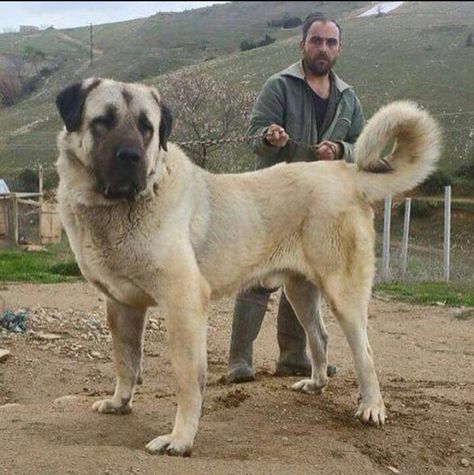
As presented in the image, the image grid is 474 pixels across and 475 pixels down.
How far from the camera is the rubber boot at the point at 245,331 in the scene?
5.70 meters

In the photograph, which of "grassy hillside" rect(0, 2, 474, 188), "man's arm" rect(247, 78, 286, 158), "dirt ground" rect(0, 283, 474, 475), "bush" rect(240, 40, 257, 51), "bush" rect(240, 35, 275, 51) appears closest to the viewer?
"dirt ground" rect(0, 283, 474, 475)

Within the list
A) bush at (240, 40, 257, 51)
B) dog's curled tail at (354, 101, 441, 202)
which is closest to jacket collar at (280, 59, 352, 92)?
dog's curled tail at (354, 101, 441, 202)

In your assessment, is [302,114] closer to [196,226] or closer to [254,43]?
[196,226]

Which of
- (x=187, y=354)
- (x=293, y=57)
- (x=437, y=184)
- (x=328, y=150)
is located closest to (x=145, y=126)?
(x=187, y=354)

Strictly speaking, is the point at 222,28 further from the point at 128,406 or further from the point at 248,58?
the point at 128,406

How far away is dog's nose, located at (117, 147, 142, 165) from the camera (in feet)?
12.0

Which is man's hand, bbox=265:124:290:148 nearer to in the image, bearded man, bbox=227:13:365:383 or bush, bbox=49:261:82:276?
bearded man, bbox=227:13:365:383

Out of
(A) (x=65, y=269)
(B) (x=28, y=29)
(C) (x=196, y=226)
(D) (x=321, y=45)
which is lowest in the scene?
(A) (x=65, y=269)

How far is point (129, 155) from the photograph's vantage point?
365 centimetres

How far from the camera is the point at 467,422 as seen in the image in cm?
467

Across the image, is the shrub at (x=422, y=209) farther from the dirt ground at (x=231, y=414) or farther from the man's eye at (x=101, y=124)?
the man's eye at (x=101, y=124)

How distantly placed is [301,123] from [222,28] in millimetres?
16136

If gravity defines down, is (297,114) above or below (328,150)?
above

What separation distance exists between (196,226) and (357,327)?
1.16 meters
